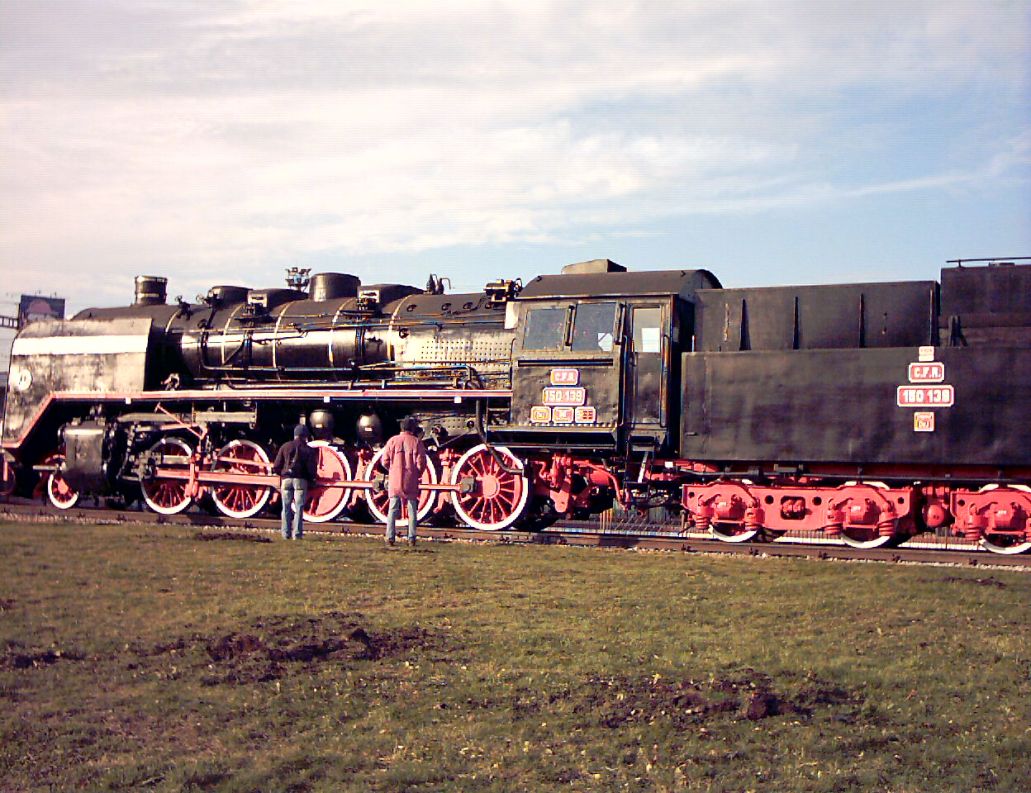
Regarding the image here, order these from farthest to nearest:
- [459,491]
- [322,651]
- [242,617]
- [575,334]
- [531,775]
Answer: [459,491] → [575,334] → [242,617] → [322,651] → [531,775]

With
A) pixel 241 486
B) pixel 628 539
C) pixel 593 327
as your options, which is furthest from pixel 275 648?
pixel 241 486

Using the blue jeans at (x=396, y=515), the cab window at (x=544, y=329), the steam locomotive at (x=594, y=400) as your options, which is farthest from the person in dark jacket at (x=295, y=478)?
the cab window at (x=544, y=329)

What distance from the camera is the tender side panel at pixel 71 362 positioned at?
61.2 feet

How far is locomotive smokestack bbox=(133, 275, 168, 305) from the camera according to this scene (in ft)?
67.6

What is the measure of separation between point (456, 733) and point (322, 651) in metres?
2.01

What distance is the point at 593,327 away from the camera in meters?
14.3

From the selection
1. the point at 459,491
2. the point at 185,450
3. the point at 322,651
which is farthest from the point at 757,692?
the point at 185,450

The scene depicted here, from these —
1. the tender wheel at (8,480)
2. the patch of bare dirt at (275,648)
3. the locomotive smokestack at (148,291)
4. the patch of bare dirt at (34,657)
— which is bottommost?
the patch of bare dirt at (34,657)

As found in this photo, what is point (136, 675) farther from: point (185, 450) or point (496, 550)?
point (185, 450)

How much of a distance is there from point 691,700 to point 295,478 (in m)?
9.74

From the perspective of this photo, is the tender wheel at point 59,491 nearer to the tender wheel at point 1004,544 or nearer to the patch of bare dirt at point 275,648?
the patch of bare dirt at point 275,648

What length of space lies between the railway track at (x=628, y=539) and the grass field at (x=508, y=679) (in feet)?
4.49

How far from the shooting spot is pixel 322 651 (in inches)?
297

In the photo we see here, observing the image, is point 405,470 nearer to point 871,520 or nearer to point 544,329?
point 544,329
